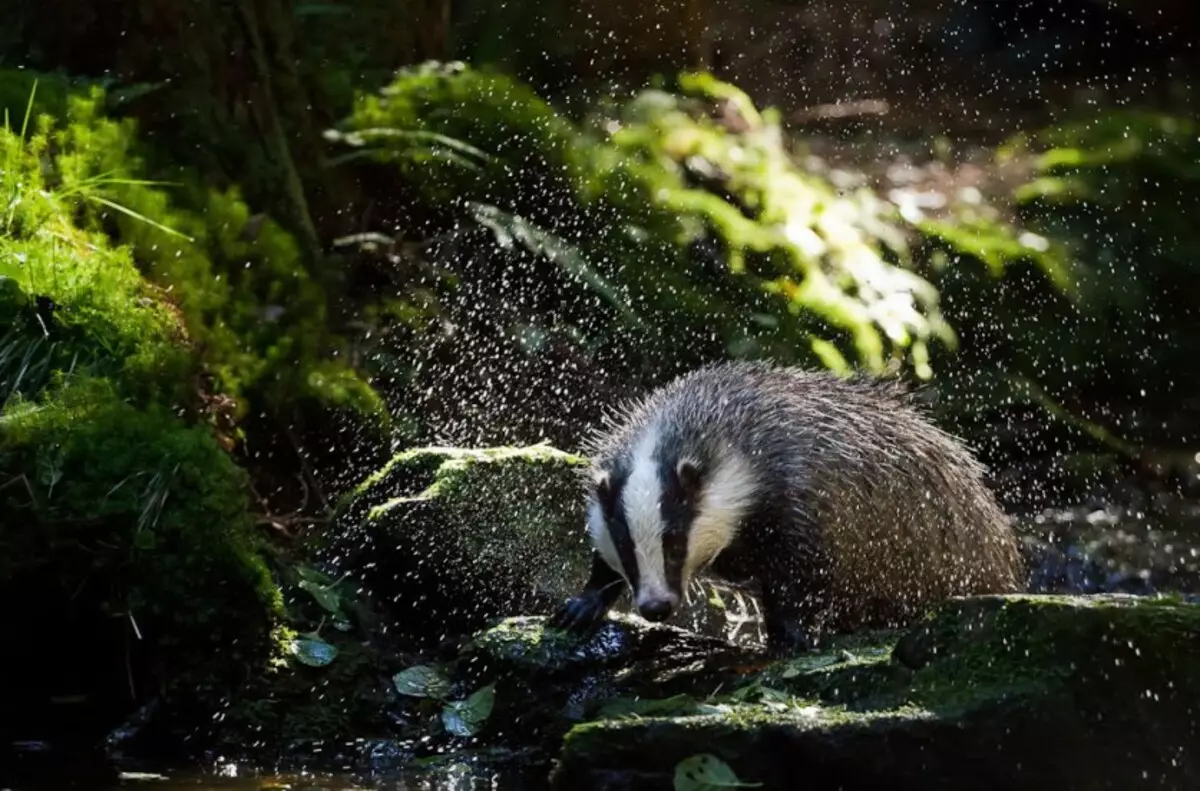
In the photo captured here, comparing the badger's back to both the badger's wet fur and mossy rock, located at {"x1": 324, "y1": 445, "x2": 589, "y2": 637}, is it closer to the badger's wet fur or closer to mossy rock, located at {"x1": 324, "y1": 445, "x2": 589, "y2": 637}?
the badger's wet fur

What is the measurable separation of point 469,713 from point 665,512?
997 millimetres

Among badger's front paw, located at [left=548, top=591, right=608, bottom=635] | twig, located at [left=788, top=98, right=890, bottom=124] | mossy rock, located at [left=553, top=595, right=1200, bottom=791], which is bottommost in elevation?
badger's front paw, located at [left=548, top=591, right=608, bottom=635]

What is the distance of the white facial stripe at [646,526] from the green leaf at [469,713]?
613 millimetres

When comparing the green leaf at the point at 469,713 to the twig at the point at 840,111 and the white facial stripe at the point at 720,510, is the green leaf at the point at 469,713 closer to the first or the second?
the white facial stripe at the point at 720,510

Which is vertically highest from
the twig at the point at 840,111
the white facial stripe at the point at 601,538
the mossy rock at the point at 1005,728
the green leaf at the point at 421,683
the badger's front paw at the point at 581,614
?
the mossy rock at the point at 1005,728

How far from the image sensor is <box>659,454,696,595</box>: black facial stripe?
224 inches

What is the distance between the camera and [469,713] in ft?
17.4

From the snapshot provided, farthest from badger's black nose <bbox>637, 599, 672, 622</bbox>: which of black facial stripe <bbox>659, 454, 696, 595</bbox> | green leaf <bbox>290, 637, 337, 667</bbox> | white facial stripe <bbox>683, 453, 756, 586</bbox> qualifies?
green leaf <bbox>290, 637, 337, 667</bbox>

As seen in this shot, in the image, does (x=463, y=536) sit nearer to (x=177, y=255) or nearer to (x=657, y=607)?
(x=657, y=607)

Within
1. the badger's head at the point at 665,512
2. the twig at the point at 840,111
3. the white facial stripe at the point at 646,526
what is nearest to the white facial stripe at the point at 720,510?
the badger's head at the point at 665,512

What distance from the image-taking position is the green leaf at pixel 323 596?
584 cm

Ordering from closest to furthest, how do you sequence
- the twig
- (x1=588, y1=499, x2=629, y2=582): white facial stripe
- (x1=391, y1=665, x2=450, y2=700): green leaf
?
(x1=391, y1=665, x2=450, y2=700): green leaf → (x1=588, y1=499, x2=629, y2=582): white facial stripe → the twig

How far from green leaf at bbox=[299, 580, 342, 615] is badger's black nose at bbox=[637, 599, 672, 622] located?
3.73 ft

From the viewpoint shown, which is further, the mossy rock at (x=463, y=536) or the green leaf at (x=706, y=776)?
the mossy rock at (x=463, y=536)
